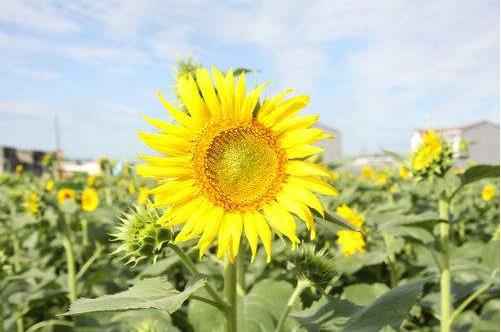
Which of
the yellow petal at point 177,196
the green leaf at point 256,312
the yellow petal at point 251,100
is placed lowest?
the green leaf at point 256,312

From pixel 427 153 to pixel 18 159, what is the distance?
22622 mm

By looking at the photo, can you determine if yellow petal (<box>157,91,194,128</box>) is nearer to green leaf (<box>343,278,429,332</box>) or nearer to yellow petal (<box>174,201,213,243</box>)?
yellow petal (<box>174,201,213,243</box>)

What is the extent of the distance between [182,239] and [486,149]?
33.2m

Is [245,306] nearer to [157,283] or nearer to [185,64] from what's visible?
[157,283]

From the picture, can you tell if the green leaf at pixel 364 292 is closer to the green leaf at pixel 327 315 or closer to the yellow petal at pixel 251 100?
the green leaf at pixel 327 315

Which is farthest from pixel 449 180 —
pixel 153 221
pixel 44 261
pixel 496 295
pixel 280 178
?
pixel 44 261

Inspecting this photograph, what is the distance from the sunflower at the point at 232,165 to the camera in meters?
1.45

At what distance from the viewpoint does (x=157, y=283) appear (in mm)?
1470

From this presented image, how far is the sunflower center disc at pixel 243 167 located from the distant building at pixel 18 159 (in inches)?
777

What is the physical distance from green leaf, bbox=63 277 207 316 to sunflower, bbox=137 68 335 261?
14 cm

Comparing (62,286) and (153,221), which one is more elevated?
(153,221)

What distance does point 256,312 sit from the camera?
2061 millimetres

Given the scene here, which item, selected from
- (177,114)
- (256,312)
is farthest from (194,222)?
(256,312)

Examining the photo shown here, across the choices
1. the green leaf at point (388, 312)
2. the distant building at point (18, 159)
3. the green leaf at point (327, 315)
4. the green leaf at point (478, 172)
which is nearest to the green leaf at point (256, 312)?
the green leaf at point (327, 315)
